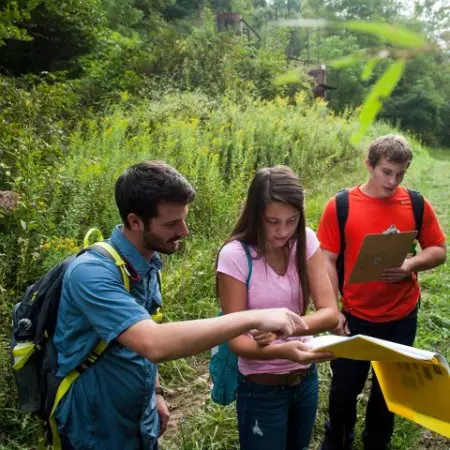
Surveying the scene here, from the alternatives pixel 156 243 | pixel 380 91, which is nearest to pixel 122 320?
pixel 156 243

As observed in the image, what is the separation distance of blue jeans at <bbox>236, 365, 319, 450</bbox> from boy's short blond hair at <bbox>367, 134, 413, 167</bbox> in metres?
1.17

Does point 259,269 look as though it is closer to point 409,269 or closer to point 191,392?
point 409,269

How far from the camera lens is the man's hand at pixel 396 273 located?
250cm

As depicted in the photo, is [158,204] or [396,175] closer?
[158,204]

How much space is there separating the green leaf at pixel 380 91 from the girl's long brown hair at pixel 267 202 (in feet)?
4.08

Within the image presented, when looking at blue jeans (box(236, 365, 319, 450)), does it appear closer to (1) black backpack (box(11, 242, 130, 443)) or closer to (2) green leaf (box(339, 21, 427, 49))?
(1) black backpack (box(11, 242, 130, 443))

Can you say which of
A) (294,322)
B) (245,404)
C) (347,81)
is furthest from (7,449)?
(347,81)

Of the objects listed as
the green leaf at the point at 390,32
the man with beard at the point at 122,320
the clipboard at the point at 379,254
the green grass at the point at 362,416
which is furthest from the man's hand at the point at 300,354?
the green grass at the point at 362,416

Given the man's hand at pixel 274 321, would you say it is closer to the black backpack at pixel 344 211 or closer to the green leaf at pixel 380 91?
the green leaf at pixel 380 91

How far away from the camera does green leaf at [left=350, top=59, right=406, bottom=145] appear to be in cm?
64

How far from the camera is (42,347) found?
1.67 m

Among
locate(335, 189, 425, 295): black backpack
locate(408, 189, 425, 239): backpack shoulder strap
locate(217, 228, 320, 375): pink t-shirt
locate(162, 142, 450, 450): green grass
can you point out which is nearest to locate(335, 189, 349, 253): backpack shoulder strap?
locate(335, 189, 425, 295): black backpack

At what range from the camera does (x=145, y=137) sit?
254 inches

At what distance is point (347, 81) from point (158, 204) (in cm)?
2263
